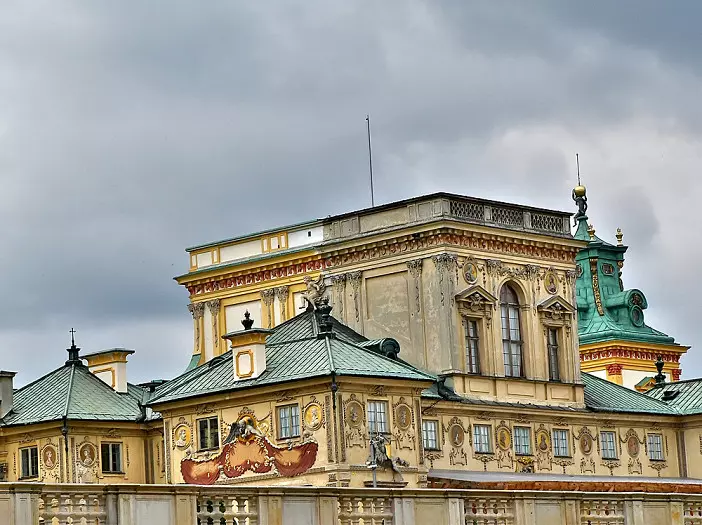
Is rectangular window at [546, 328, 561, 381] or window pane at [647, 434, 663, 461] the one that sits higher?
rectangular window at [546, 328, 561, 381]

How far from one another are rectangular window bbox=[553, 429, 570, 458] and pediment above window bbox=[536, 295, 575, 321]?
4483mm

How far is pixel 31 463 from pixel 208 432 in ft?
29.4

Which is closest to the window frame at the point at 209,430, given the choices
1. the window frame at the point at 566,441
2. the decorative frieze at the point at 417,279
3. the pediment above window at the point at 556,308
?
the decorative frieze at the point at 417,279

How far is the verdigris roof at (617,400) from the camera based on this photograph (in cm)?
6869

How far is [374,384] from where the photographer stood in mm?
54969

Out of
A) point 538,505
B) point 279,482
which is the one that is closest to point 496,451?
point 279,482

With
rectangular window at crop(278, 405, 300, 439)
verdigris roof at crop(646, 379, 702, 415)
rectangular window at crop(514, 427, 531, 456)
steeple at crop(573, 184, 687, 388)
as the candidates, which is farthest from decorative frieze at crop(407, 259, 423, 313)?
steeple at crop(573, 184, 687, 388)

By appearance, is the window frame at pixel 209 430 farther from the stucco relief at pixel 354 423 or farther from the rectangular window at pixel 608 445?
the rectangular window at pixel 608 445

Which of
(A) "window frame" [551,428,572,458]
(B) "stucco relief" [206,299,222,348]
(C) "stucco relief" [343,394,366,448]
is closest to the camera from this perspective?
(C) "stucco relief" [343,394,366,448]

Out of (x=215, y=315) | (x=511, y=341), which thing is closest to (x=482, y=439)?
(x=511, y=341)

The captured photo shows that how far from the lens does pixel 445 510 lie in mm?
30234

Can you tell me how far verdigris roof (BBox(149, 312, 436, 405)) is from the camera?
54.7 metres

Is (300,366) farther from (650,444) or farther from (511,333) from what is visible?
(650,444)

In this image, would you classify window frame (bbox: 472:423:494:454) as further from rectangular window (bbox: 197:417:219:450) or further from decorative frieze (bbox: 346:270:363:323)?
rectangular window (bbox: 197:417:219:450)
